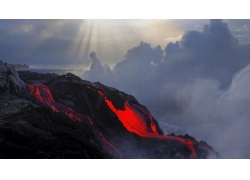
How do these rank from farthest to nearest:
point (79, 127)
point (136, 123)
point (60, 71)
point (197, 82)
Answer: point (60, 71) → point (136, 123) → point (197, 82) → point (79, 127)

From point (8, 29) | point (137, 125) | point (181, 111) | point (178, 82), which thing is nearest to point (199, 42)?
point (178, 82)

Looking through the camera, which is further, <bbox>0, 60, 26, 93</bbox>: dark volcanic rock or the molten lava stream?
the molten lava stream

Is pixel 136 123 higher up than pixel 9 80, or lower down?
lower down

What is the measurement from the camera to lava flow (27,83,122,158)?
18.2ft

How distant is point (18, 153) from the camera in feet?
16.5

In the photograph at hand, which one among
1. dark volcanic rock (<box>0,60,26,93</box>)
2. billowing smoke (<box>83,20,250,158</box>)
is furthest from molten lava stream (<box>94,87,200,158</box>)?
dark volcanic rock (<box>0,60,26,93</box>)

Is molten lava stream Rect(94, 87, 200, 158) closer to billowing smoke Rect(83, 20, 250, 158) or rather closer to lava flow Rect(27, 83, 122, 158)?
billowing smoke Rect(83, 20, 250, 158)

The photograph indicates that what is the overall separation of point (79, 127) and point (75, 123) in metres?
0.12

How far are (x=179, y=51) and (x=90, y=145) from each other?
272 centimetres

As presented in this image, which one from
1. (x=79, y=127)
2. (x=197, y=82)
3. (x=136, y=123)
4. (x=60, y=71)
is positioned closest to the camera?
(x=79, y=127)

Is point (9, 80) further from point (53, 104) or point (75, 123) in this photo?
point (75, 123)

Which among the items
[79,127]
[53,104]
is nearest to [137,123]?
[79,127]

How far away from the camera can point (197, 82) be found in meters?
5.68

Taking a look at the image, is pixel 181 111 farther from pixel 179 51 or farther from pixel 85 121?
pixel 85 121
